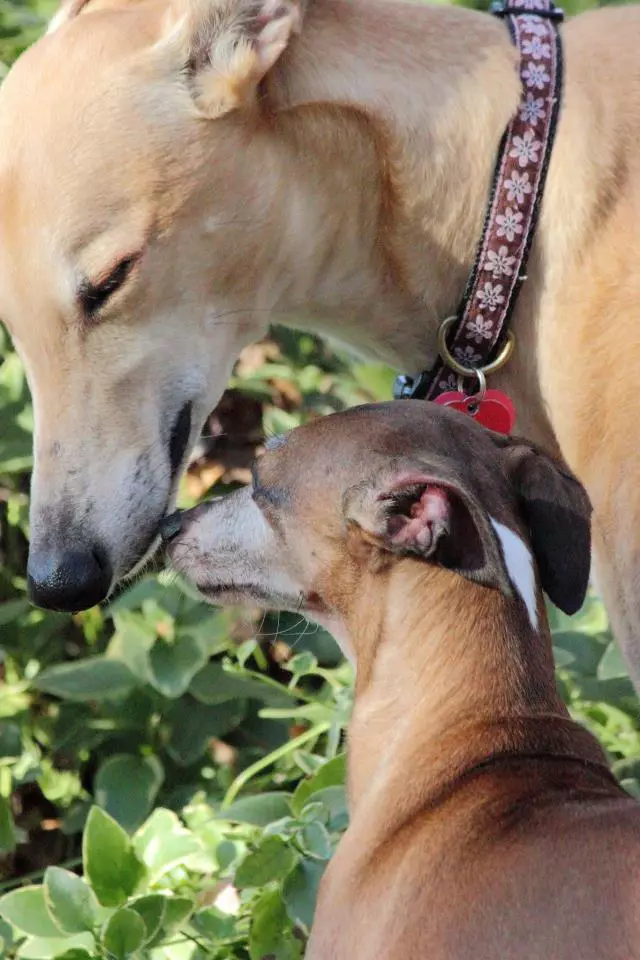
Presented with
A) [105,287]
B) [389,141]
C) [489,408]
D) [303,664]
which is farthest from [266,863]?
[389,141]

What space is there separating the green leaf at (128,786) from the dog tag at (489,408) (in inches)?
46.3

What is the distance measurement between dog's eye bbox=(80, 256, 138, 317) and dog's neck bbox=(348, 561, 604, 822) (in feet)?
2.12

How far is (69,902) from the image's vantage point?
2.55 m

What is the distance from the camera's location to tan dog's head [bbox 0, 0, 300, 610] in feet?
7.84

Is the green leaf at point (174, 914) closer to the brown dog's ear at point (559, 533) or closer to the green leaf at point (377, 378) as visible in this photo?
the brown dog's ear at point (559, 533)

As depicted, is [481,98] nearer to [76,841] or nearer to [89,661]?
[89,661]

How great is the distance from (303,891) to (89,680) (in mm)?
851

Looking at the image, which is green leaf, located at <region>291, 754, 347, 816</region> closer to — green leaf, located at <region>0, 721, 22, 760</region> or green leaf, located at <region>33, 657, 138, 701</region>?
green leaf, located at <region>33, 657, 138, 701</region>

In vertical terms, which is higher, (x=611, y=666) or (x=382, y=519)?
(x=382, y=519)

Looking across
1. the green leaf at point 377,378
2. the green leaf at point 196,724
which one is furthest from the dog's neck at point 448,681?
the green leaf at point 196,724

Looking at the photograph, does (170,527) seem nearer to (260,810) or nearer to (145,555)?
(145,555)

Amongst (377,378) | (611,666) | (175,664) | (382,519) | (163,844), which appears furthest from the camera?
(377,378)

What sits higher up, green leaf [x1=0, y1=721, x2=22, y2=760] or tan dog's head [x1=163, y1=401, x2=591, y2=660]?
tan dog's head [x1=163, y1=401, x2=591, y2=660]

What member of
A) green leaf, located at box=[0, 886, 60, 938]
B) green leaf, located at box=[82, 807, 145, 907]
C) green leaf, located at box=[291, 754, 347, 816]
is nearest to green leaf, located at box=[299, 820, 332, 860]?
green leaf, located at box=[291, 754, 347, 816]
